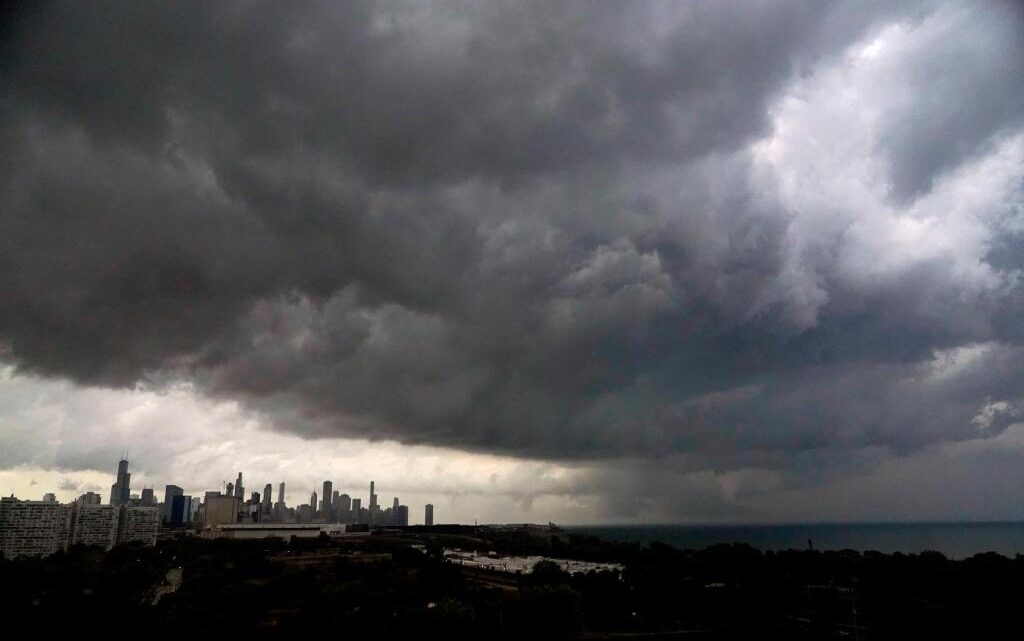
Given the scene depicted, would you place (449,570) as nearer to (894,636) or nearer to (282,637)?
(282,637)

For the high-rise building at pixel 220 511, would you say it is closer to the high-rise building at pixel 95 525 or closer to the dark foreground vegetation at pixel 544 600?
the high-rise building at pixel 95 525

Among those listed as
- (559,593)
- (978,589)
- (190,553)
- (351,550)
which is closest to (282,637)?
(559,593)

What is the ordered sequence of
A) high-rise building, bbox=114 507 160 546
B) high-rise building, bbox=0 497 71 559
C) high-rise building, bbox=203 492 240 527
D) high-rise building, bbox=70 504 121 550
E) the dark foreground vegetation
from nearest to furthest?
the dark foreground vegetation → high-rise building, bbox=0 497 71 559 → high-rise building, bbox=70 504 121 550 → high-rise building, bbox=114 507 160 546 → high-rise building, bbox=203 492 240 527

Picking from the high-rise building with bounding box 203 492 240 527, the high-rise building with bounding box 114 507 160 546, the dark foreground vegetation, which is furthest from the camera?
the high-rise building with bounding box 203 492 240 527

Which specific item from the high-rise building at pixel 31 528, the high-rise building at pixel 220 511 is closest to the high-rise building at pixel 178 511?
the high-rise building at pixel 220 511

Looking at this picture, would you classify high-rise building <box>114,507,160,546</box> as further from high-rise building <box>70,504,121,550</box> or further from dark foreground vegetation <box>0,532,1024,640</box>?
dark foreground vegetation <box>0,532,1024,640</box>

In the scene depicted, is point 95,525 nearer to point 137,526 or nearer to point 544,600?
point 137,526

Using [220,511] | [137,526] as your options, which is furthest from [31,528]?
[220,511]

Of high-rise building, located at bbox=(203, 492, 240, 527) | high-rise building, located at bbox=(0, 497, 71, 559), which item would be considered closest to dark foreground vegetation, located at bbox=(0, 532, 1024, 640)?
high-rise building, located at bbox=(0, 497, 71, 559)
